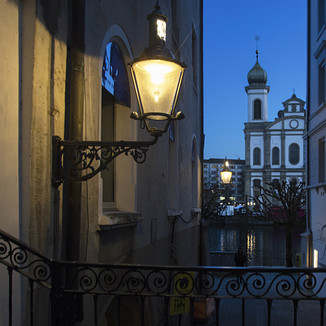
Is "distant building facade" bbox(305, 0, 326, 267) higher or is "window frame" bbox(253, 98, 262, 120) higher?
"window frame" bbox(253, 98, 262, 120)

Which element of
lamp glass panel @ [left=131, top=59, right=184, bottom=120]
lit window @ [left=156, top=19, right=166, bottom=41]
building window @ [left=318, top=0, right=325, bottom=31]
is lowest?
lamp glass panel @ [left=131, top=59, right=184, bottom=120]

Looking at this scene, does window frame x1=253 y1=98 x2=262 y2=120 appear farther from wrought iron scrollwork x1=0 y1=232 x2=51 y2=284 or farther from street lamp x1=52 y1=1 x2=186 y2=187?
wrought iron scrollwork x1=0 y1=232 x2=51 y2=284

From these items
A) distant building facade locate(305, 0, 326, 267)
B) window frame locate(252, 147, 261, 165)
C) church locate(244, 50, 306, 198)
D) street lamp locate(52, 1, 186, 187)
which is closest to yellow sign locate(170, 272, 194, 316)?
street lamp locate(52, 1, 186, 187)

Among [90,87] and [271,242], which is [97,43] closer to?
[90,87]

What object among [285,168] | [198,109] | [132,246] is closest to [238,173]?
[285,168]

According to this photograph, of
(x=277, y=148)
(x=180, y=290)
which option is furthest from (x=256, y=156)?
(x=180, y=290)

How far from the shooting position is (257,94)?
3287 inches

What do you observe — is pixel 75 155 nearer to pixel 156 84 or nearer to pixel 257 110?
pixel 156 84

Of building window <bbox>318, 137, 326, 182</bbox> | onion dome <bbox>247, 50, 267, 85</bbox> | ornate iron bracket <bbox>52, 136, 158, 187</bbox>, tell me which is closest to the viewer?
ornate iron bracket <bbox>52, 136, 158, 187</bbox>

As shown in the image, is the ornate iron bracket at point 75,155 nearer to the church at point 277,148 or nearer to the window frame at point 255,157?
the church at point 277,148

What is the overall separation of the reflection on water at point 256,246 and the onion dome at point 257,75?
110 ft

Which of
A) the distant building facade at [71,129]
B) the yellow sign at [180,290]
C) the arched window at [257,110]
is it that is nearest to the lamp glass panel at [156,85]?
the distant building facade at [71,129]

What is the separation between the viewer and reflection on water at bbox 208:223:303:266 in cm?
2342

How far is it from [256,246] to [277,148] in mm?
42792
